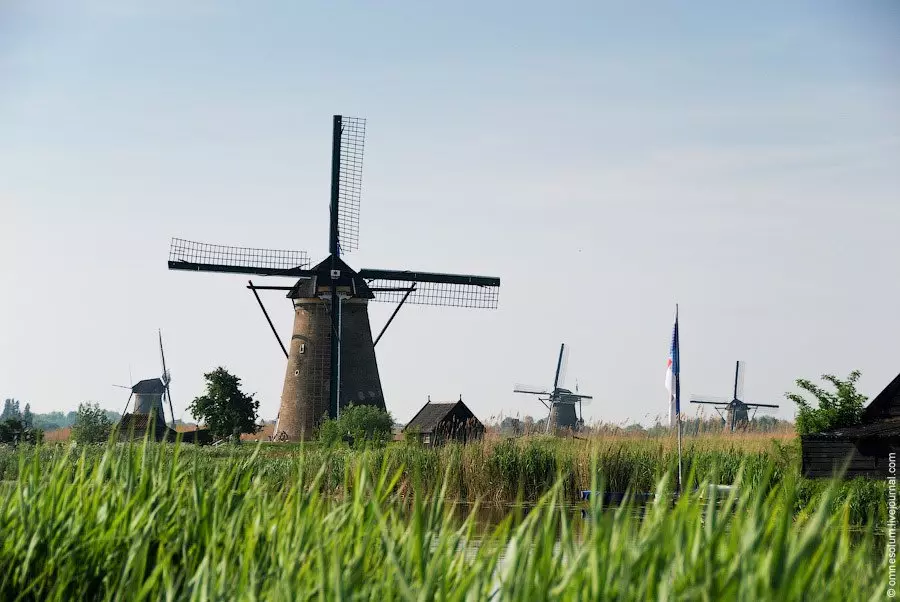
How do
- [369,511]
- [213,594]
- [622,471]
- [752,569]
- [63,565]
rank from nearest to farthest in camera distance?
[752,569] → [213,594] → [369,511] → [63,565] → [622,471]

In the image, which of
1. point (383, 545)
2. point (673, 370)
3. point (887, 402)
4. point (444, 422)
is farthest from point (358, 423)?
point (383, 545)

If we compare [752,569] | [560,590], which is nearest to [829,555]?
[752,569]

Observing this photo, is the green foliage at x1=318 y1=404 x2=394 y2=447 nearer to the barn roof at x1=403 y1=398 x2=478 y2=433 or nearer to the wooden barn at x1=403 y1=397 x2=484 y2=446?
the wooden barn at x1=403 y1=397 x2=484 y2=446

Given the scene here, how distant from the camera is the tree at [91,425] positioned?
99.9 feet

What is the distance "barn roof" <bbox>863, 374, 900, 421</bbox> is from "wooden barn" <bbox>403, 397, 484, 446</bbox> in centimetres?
1056

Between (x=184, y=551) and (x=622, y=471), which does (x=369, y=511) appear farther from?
(x=622, y=471)

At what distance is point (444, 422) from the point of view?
30578 mm

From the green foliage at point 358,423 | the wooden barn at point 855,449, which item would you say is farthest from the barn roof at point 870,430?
the green foliage at point 358,423

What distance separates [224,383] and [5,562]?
89.5 ft

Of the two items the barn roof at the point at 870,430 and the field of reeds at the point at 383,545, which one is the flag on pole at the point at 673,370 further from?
the field of reeds at the point at 383,545

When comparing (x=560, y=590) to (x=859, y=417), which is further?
(x=859, y=417)

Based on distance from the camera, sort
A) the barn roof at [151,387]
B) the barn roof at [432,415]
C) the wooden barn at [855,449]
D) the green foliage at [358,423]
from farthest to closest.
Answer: the barn roof at [151,387] → the barn roof at [432,415] → the green foliage at [358,423] → the wooden barn at [855,449]

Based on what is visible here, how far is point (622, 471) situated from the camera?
18.0 meters

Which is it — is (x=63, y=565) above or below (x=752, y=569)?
below
